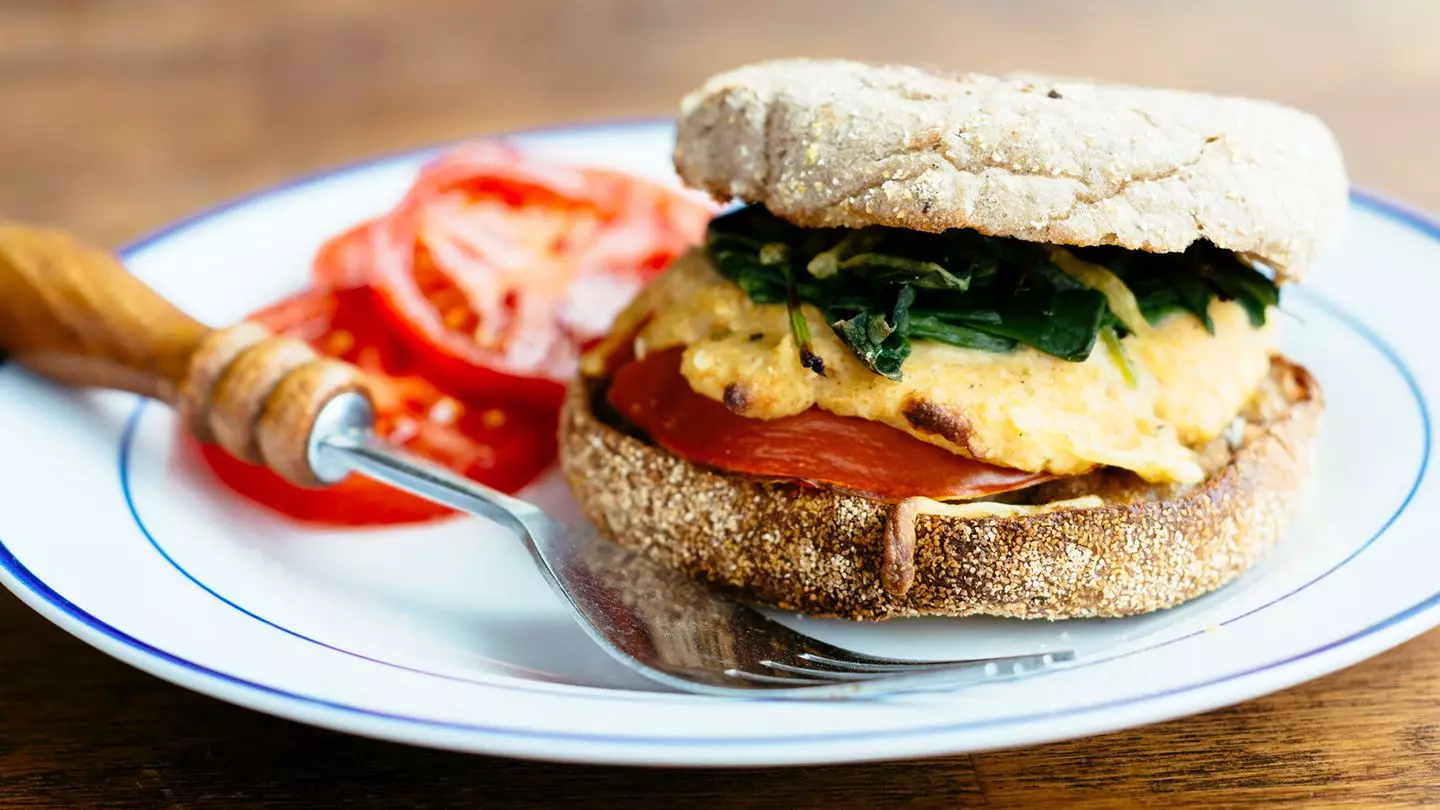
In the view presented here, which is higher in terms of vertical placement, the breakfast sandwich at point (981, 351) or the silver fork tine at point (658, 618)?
the breakfast sandwich at point (981, 351)

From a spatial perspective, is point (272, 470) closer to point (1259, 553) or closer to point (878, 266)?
point (878, 266)

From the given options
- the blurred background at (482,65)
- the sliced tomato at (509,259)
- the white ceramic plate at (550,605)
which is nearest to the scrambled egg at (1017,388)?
the white ceramic plate at (550,605)

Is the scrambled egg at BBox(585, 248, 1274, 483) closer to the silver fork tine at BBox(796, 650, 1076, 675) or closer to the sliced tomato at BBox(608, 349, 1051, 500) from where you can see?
the sliced tomato at BBox(608, 349, 1051, 500)

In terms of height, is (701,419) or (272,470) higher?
(701,419)

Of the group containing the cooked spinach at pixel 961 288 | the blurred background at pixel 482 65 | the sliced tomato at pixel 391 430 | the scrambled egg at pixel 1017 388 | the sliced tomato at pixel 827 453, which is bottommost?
the blurred background at pixel 482 65

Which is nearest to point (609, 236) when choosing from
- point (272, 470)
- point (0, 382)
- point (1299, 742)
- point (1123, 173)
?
point (272, 470)

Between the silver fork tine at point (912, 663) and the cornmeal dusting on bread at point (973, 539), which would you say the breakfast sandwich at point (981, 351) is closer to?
the cornmeal dusting on bread at point (973, 539)

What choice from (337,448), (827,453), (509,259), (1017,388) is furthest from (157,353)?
(1017,388)
